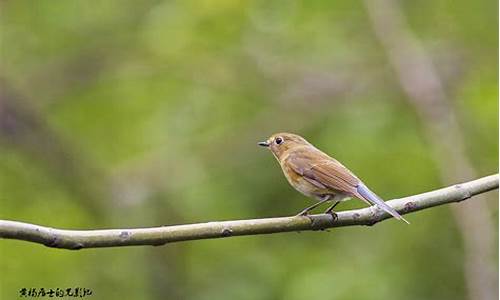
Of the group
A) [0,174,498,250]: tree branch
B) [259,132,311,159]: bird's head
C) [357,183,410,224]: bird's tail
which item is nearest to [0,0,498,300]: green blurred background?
[259,132,311,159]: bird's head

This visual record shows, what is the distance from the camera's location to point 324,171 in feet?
14.0

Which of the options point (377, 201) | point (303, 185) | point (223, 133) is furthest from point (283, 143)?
point (223, 133)

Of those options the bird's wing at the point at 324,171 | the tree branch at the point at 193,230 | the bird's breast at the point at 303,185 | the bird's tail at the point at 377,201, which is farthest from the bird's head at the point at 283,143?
the tree branch at the point at 193,230

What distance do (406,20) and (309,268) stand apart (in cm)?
271

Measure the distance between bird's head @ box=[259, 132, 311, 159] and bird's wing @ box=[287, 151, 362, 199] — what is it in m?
0.16

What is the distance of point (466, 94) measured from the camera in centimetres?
859

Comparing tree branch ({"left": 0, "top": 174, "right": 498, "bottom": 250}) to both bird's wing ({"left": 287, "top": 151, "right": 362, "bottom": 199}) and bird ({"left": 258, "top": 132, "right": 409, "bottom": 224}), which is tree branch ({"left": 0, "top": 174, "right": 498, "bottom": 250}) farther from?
bird's wing ({"left": 287, "top": 151, "right": 362, "bottom": 199})

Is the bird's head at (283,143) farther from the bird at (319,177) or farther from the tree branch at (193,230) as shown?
the tree branch at (193,230)

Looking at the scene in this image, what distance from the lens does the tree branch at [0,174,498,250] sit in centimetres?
287

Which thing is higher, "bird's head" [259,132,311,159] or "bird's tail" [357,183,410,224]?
"bird's tail" [357,183,410,224]

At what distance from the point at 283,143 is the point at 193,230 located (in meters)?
1.76

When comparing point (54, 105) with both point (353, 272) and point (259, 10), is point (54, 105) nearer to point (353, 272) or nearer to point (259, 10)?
point (259, 10)

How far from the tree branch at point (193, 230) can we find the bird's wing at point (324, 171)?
648 mm

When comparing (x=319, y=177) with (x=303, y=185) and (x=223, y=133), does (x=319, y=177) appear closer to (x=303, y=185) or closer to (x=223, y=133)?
(x=303, y=185)
